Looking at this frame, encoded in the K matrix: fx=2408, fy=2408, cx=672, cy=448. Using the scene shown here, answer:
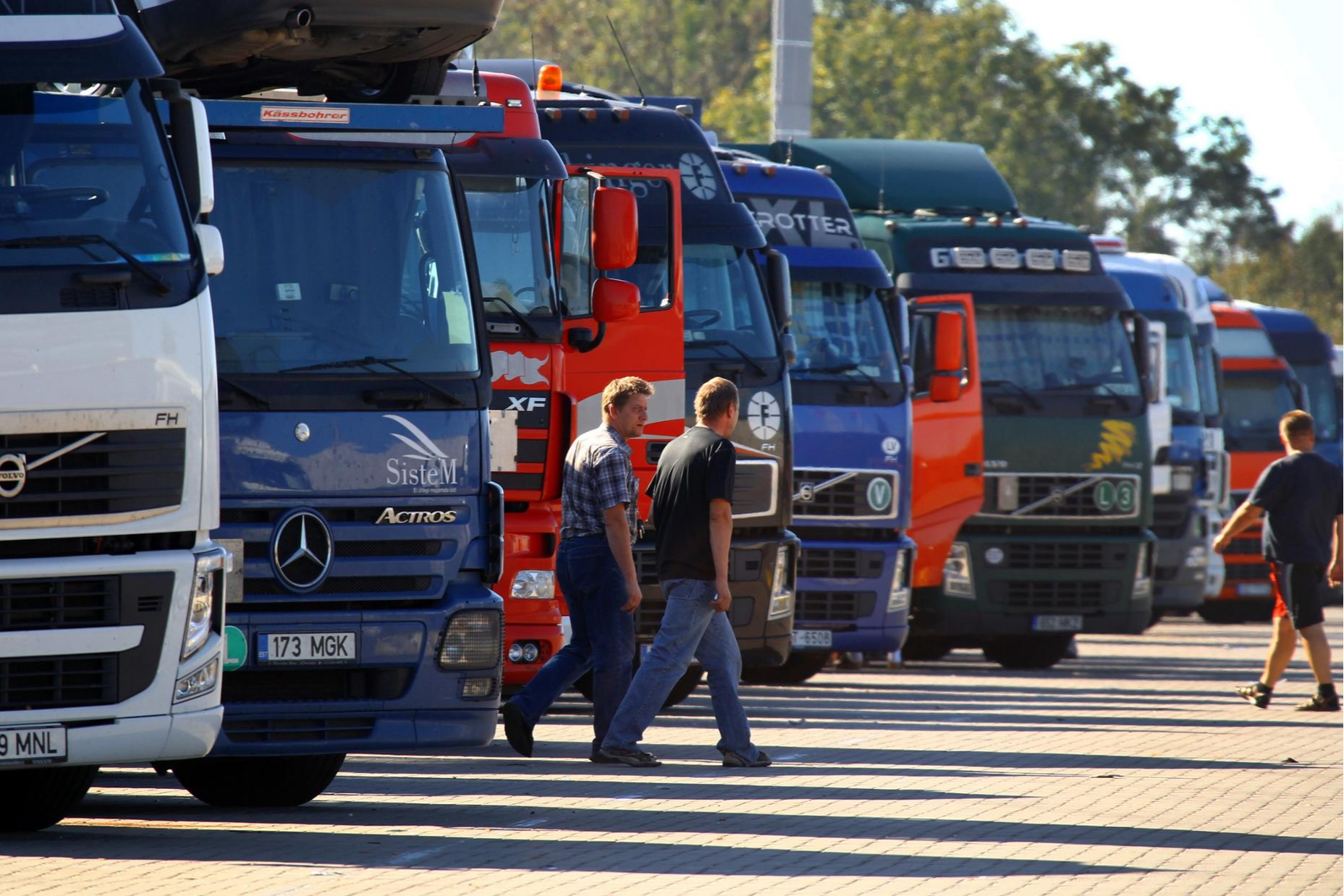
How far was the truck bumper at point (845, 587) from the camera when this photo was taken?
1673 cm

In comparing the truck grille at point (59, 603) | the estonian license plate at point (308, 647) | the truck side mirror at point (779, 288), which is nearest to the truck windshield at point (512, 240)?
the truck side mirror at point (779, 288)

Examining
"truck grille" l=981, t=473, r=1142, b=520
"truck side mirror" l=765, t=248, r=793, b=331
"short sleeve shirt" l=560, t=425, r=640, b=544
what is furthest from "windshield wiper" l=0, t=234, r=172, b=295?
"truck grille" l=981, t=473, r=1142, b=520

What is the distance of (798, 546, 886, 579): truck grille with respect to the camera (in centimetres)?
1673

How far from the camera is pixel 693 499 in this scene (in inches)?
460

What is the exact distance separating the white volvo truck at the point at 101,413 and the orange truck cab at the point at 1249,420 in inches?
846

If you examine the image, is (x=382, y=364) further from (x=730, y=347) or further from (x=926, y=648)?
(x=926, y=648)

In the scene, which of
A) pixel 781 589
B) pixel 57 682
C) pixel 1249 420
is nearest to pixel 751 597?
pixel 781 589

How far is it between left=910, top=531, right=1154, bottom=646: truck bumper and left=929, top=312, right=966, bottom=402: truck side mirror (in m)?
2.05

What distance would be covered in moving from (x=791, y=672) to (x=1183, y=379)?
25.4 ft

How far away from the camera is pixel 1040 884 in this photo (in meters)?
8.66

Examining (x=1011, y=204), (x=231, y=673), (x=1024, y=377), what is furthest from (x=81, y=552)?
(x=1011, y=204)

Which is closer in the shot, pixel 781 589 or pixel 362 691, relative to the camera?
pixel 362 691

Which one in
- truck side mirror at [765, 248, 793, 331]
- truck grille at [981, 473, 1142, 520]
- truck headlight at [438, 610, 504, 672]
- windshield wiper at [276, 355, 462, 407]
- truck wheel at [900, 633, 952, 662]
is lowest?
truck wheel at [900, 633, 952, 662]

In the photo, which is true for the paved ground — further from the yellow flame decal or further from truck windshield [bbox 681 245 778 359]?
the yellow flame decal
